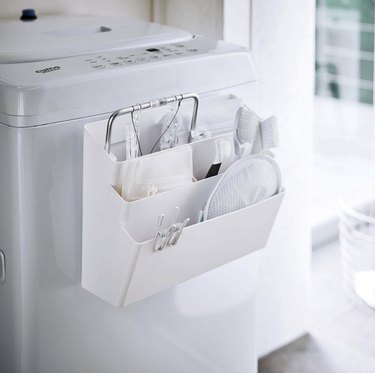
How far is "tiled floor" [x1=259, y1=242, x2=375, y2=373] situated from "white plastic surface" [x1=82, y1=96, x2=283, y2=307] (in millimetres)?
820

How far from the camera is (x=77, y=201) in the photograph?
3.90 feet

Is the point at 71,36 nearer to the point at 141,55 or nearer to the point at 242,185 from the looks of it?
the point at 141,55

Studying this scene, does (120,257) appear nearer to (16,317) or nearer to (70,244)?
(70,244)

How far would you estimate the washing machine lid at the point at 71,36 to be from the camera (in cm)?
124

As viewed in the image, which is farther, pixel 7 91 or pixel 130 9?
pixel 130 9

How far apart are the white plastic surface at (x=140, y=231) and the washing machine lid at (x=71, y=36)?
19 centimetres

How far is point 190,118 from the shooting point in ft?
4.15

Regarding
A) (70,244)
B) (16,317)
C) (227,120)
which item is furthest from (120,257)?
(227,120)

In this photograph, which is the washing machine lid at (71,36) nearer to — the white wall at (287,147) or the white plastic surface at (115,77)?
the white plastic surface at (115,77)

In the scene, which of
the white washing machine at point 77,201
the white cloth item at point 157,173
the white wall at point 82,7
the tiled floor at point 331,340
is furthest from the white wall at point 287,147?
the white cloth item at point 157,173

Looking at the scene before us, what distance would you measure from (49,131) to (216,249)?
1.15 ft

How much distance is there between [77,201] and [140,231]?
0.39ft

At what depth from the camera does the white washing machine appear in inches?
44.4

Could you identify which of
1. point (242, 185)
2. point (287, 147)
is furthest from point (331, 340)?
point (242, 185)
